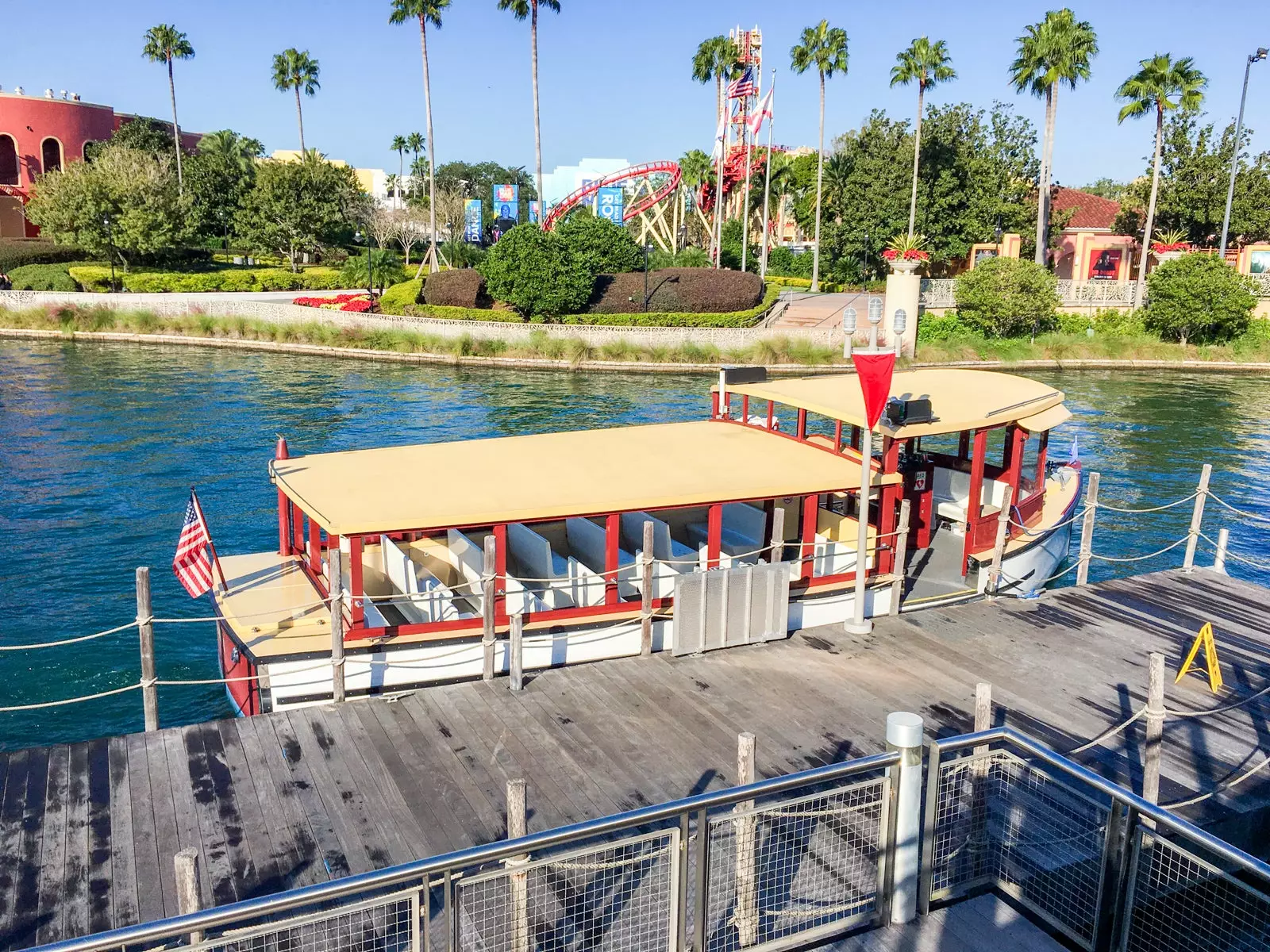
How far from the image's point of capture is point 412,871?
184 inches

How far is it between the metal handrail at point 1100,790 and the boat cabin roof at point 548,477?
5.29m

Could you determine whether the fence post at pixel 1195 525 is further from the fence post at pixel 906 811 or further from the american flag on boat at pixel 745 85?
the american flag on boat at pixel 745 85

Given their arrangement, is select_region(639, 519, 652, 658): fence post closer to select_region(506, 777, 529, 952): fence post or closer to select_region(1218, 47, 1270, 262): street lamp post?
select_region(506, 777, 529, 952): fence post

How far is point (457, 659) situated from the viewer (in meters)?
10.7

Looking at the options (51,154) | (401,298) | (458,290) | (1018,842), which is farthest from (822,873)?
(51,154)

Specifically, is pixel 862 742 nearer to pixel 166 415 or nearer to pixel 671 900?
pixel 671 900

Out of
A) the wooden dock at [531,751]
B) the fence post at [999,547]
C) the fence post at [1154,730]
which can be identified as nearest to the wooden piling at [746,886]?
the wooden dock at [531,751]

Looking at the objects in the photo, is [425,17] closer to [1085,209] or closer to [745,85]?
[745,85]

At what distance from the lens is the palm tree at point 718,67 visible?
70.3m

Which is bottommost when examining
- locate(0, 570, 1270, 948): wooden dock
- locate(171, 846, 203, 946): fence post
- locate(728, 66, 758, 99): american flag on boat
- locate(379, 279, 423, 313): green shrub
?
locate(0, 570, 1270, 948): wooden dock

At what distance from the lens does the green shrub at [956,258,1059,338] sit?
50.9m

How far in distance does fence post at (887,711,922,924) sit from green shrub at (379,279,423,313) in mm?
48929

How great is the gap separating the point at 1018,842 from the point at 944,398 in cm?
853

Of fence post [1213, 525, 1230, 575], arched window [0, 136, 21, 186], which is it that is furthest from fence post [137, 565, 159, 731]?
arched window [0, 136, 21, 186]
